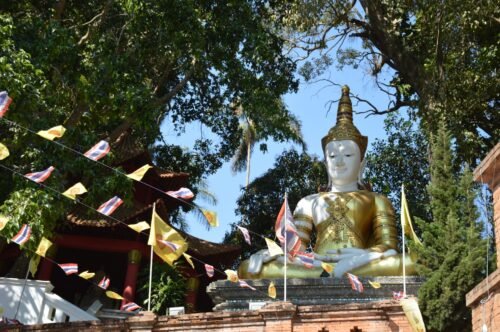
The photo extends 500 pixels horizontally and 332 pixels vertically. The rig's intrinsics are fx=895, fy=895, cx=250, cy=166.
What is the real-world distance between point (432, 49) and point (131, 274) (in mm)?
9047

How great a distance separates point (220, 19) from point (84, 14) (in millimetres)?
3846

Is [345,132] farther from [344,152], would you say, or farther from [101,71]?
[101,71]

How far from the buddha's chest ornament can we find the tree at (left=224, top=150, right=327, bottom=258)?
25.3 ft

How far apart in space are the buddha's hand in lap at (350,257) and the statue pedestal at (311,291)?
441 millimetres

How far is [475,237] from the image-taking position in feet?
40.3

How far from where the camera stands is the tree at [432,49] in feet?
68.1

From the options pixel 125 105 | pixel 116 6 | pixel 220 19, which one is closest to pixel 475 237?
pixel 125 105

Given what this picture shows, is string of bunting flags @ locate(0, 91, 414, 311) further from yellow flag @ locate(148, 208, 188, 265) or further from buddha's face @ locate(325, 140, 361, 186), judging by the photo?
buddha's face @ locate(325, 140, 361, 186)

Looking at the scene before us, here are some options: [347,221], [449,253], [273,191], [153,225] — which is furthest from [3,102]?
[273,191]

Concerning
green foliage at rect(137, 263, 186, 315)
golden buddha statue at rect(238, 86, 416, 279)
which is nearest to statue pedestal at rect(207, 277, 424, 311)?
golden buddha statue at rect(238, 86, 416, 279)

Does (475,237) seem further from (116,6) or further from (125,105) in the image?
(116,6)

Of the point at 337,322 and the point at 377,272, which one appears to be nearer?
the point at 337,322

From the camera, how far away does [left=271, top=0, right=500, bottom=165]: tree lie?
20750mm

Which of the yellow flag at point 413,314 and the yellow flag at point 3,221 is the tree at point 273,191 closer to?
the yellow flag at point 3,221
